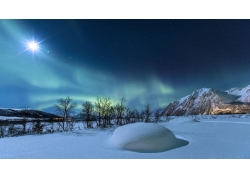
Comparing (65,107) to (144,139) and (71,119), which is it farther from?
(144,139)

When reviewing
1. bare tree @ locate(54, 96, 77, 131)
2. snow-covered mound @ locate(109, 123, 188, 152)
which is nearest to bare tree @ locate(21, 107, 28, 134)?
bare tree @ locate(54, 96, 77, 131)

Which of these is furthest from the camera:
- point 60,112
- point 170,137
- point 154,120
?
point 154,120

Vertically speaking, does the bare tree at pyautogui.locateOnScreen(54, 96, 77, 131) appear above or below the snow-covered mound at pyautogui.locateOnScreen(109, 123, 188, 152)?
above

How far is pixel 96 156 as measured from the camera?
3285 mm

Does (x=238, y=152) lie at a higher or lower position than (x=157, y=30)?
lower

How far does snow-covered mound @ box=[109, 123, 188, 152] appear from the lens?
3.53 metres

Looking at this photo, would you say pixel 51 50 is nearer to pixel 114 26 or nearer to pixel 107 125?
pixel 114 26

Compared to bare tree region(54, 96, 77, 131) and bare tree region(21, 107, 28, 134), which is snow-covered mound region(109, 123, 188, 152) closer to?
bare tree region(54, 96, 77, 131)

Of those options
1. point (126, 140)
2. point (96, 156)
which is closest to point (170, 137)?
point (126, 140)

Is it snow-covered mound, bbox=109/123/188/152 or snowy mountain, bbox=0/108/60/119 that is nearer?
snow-covered mound, bbox=109/123/188/152

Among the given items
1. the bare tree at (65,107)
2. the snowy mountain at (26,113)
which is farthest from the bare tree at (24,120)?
the bare tree at (65,107)

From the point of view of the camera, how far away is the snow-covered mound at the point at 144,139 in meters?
3.53

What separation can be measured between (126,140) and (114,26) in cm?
276

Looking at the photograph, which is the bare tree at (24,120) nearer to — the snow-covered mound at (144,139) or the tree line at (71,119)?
the tree line at (71,119)
